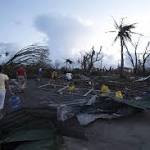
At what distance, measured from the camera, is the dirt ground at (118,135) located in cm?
1050

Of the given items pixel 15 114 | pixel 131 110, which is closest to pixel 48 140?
pixel 15 114

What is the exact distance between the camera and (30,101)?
2002 cm

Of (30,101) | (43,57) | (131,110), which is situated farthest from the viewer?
(43,57)

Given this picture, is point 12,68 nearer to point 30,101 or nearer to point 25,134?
point 30,101

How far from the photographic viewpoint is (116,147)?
10602mm

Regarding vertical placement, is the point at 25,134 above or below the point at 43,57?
below

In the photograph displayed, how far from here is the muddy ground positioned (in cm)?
1049

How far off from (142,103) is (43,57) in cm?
3046

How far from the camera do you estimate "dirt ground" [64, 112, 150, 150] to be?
413 inches

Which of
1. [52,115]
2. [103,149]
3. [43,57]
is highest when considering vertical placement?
[43,57]

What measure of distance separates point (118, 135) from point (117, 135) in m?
0.03

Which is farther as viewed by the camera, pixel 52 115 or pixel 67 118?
pixel 67 118

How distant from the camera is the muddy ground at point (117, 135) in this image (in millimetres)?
10492

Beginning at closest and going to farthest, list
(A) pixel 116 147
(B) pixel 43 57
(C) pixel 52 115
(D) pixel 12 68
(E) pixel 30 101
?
(A) pixel 116 147 < (C) pixel 52 115 < (E) pixel 30 101 < (D) pixel 12 68 < (B) pixel 43 57
